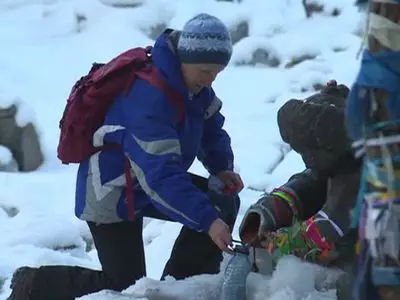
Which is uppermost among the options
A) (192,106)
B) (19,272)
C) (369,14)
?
(369,14)

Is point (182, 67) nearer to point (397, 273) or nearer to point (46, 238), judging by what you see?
point (397, 273)

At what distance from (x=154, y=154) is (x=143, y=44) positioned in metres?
6.73

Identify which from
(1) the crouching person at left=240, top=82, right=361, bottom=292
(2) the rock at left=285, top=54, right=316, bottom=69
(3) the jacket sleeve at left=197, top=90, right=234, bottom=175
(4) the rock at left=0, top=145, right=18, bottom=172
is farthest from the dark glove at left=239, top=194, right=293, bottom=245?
(2) the rock at left=285, top=54, right=316, bottom=69

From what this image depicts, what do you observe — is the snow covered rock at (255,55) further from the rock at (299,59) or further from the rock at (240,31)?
the rock at (240,31)

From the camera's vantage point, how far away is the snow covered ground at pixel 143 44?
3691mm

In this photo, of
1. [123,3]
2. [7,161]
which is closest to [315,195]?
[7,161]

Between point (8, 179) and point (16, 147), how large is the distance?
0.59 m

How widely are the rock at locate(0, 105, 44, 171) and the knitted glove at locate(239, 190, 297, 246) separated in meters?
3.95

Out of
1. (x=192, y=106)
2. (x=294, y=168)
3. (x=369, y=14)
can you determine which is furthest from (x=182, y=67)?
(x=294, y=168)

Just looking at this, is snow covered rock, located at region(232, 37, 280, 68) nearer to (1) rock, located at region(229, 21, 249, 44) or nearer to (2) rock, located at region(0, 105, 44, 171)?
(1) rock, located at region(229, 21, 249, 44)

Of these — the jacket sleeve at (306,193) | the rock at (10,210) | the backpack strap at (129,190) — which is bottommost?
the rock at (10,210)

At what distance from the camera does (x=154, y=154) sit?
7.38 ft

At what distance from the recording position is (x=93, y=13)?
981 cm

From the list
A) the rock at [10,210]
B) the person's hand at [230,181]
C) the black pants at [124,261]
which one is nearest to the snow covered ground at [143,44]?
the rock at [10,210]
